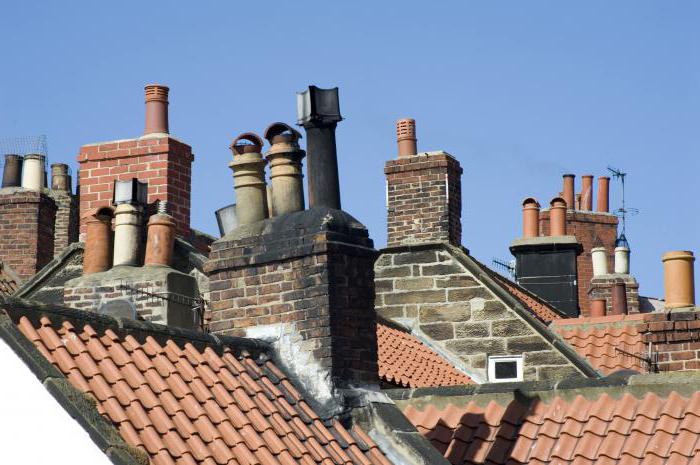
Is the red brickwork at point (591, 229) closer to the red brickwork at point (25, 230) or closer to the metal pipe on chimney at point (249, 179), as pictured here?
the red brickwork at point (25, 230)

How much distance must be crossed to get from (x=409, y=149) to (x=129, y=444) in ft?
48.5

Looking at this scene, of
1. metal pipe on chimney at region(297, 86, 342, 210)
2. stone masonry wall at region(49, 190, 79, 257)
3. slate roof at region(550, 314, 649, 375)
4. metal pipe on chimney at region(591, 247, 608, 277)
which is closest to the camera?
metal pipe on chimney at region(297, 86, 342, 210)

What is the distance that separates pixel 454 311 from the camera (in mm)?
22516

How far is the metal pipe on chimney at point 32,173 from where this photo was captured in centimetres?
2884

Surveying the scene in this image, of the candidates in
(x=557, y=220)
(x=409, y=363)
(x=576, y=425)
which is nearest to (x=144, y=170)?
(x=409, y=363)

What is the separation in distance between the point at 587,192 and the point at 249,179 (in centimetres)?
3788

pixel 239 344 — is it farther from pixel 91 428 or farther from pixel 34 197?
pixel 34 197

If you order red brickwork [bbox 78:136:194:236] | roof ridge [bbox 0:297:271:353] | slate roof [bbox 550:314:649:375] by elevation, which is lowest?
roof ridge [bbox 0:297:271:353]

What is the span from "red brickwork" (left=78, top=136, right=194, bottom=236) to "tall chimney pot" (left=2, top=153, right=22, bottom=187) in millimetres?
9801

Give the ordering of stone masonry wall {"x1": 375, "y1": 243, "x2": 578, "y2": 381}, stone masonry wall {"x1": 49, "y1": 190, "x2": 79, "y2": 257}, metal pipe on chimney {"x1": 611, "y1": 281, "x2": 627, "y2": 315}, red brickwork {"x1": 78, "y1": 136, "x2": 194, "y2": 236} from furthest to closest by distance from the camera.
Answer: stone masonry wall {"x1": 49, "y1": 190, "x2": 79, "y2": 257} < metal pipe on chimney {"x1": 611, "y1": 281, "x2": 627, "y2": 315} < stone masonry wall {"x1": 375, "y1": 243, "x2": 578, "y2": 381} < red brickwork {"x1": 78, "y1": 136, "x2": 194, "y2": 236}

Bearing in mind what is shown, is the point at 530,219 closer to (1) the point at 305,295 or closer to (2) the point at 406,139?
(2) the point at 406,139

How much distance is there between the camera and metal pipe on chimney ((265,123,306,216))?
13.8 metres

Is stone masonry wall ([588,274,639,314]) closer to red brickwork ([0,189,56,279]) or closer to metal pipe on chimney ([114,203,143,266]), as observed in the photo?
red brickwork ([0,189,56,279])

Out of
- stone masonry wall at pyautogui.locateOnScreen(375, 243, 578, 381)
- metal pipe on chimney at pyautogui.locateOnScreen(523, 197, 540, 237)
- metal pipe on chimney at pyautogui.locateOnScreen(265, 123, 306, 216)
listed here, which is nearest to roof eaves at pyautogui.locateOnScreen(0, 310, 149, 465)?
metal pipe on chimney at pyautogui.locateOnScreen(265, 123, 306, 216)
